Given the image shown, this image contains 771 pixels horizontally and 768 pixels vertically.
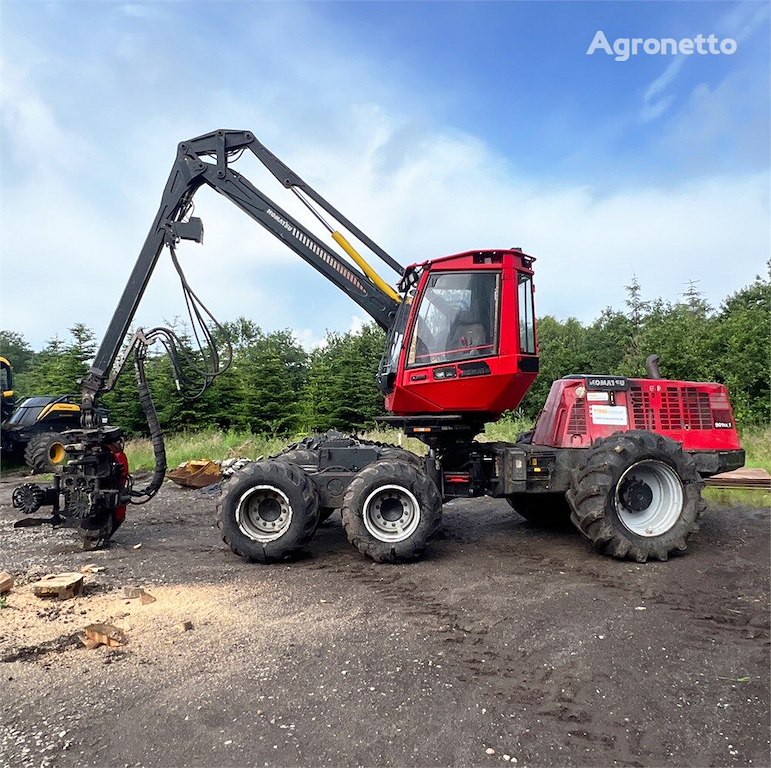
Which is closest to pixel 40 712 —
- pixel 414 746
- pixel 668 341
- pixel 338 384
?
pixel 414 746

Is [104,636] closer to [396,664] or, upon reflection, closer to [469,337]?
[396,664]

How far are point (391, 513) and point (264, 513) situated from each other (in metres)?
1.37

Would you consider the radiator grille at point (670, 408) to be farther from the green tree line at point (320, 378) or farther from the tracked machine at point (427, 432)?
the green tree line at point (320, 378)

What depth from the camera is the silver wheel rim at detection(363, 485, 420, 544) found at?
6.28 m

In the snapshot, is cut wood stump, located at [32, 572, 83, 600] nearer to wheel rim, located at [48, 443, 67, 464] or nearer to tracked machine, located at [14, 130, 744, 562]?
tracked machine, located at [14, 130, 744, 562]

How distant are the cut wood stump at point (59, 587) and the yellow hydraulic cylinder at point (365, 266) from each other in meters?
4.43

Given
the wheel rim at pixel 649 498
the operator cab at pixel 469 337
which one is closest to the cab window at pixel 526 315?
the operator cab at pixel 469 337

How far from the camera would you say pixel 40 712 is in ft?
11.0

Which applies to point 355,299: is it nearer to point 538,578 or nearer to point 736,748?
point 538,578

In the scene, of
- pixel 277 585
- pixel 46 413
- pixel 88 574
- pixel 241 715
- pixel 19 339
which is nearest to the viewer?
pixel 241 715

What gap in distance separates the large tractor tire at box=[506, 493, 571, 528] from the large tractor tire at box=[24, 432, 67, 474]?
11023mm

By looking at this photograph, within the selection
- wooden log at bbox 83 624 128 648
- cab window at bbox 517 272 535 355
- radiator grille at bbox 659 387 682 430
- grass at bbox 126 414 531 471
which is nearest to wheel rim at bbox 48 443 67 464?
grass at bbox 126 414 531 471

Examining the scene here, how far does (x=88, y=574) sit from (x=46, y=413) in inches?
421

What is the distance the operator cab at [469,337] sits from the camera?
21.2ft
